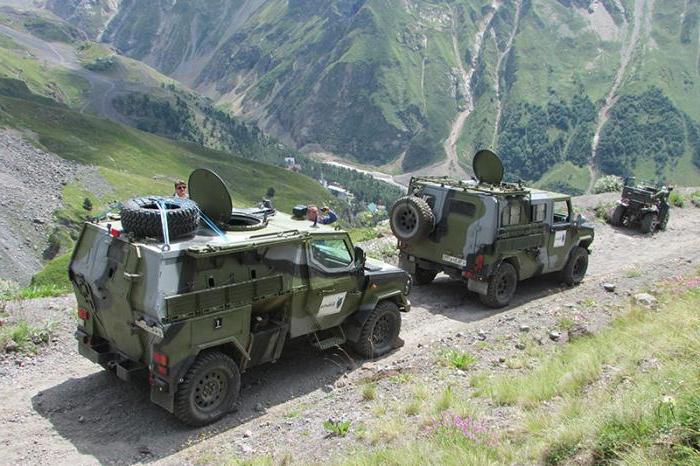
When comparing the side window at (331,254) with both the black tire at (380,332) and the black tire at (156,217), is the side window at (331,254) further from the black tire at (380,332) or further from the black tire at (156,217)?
the black tire at (156,217)

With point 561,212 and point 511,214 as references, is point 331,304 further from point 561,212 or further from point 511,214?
point 561,212

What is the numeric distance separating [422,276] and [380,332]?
4730 millimetres

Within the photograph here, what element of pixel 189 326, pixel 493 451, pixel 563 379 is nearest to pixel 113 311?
pixel 189 326

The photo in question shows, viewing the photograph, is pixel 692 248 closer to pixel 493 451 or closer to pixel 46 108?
pixel 493 451

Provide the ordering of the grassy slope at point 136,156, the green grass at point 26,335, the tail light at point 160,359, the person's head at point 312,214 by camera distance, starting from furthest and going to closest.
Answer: the grassy slope at point 136,156
the person's head at point 312,214
the green grass at point 26,335
the tail light at point 160,359

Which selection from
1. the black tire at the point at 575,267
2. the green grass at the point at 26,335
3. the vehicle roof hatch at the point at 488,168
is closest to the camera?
the green grass at the point at 26,335

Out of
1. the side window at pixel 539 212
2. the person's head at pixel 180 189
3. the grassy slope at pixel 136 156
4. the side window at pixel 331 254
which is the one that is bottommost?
the grassy slope at pixel 136 156

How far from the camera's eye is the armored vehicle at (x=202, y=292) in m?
8.23

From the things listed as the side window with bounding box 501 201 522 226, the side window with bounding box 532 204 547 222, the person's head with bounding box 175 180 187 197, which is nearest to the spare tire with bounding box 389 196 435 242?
the side window with bounding box 501 201 522 226

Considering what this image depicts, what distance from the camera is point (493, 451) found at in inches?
248

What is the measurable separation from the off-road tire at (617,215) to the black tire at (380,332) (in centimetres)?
1569

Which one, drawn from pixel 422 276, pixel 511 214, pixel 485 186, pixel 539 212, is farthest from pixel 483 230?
pixel 422 276

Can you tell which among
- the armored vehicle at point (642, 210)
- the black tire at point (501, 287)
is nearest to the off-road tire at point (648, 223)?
the armored vehicle at point (642, 210)

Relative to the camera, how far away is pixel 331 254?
10.5m
